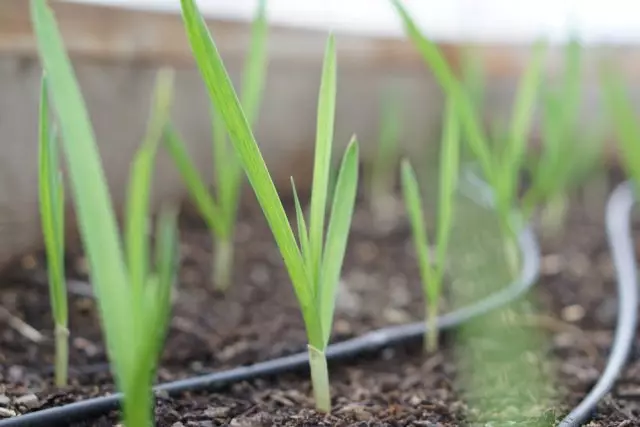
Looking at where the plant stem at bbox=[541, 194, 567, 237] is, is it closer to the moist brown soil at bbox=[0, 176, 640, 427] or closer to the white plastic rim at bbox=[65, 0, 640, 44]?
the moist brown soil at bbox=[0, 176, 640, 427]

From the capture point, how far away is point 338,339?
0.78 meters

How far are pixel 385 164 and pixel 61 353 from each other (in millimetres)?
1069

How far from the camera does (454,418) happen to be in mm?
547

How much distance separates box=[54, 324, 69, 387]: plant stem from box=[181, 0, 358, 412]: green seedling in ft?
0.72

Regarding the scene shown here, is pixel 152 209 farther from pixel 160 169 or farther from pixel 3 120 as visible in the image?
pixel 3 120

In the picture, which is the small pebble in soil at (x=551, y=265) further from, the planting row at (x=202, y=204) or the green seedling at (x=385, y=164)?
the green seedling at (x=385, y=164)

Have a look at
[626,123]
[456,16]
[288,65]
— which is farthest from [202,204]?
→ [456,16]

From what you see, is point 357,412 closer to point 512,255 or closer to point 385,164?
point 512,255

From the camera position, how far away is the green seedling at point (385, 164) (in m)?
1.44

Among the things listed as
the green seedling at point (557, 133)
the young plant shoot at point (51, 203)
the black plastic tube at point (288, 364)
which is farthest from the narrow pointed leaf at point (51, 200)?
the green seedling at point (557, 133)

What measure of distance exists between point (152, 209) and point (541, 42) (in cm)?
66

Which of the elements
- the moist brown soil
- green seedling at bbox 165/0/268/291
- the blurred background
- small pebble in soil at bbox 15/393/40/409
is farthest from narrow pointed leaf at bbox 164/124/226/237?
small pebble in soil at bbox 15/393/40/409

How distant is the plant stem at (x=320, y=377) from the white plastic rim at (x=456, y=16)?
30.7 inches

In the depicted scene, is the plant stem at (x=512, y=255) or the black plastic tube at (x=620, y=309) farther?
the plant stem at (x=512, y=255)
